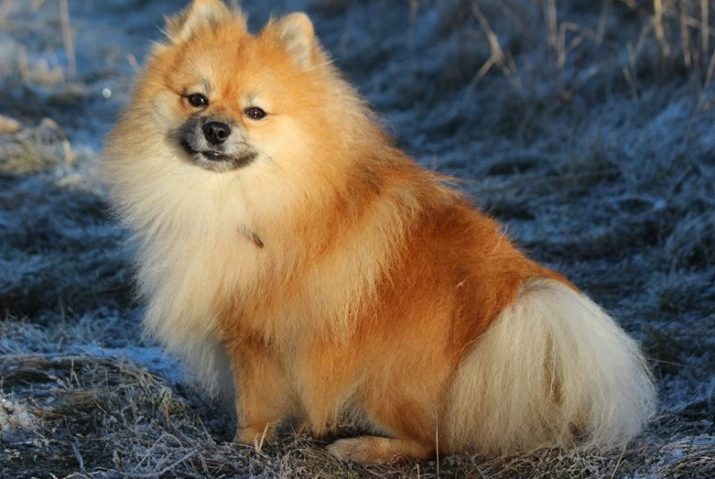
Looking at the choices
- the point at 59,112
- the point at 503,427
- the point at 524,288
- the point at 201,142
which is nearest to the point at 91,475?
the point at 201,142

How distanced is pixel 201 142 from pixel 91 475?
125cm

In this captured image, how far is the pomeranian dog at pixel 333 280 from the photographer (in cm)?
302

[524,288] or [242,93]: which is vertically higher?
[242,93]

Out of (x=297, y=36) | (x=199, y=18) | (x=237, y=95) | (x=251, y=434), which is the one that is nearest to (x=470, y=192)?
(x=297, y=36)

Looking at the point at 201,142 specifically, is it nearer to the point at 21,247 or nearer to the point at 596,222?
the point at 21,247

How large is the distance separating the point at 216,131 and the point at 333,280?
71cm

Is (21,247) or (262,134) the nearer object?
(262,134)

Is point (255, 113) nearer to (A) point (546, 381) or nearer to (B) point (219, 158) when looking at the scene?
(B) point (219, 158)

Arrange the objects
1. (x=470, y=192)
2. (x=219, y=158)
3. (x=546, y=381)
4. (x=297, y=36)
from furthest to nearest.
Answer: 1. (x=470, y=192)
2. (x=297, y=36)
3. (x=219, y=158)
4. (x=546, y=381)

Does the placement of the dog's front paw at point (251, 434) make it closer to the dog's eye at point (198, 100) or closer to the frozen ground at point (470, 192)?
the frozen ground at point (470, 192)

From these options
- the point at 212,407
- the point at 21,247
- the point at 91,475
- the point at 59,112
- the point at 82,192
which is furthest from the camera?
the point at 59,112

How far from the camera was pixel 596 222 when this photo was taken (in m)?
5.58

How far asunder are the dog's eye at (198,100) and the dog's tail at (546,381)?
4.58 ft

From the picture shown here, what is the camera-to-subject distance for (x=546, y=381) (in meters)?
3.02
